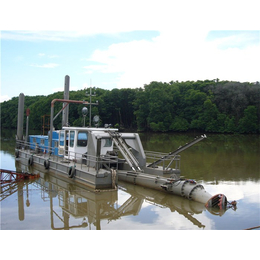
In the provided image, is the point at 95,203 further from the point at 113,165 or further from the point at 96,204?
the point at 113,165

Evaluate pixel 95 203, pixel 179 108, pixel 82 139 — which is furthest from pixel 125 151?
pixel 179 108

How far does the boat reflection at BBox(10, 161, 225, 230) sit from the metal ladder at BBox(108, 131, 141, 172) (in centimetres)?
90

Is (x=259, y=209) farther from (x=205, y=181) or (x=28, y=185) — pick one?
(x=28, y=185)

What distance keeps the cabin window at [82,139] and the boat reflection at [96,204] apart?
242 centimetres

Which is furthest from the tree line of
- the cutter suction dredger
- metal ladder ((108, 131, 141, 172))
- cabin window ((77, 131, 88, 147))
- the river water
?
the river water

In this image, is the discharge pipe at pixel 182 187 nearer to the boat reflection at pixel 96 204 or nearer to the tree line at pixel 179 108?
the boat reflection at pixel 96 204

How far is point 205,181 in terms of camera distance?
1528cm

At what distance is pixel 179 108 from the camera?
67.6 m

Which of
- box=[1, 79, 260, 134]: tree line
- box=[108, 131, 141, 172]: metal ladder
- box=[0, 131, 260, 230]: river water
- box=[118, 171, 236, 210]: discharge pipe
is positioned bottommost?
box=[0, 131, 260, 230]: river water

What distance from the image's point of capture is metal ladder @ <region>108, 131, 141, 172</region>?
45.6 feet

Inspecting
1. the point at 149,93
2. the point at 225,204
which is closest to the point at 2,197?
the point at 225,204

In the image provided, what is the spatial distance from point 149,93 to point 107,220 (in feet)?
197

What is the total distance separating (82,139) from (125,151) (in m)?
2.94

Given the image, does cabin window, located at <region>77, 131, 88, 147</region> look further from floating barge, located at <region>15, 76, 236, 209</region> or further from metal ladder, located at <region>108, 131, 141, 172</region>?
metal ladder, located at <region>108, 131, 141, 172</region>
